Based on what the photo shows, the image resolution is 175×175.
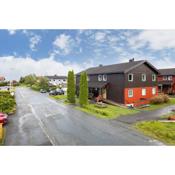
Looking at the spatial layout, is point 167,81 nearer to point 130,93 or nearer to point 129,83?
point 130,93

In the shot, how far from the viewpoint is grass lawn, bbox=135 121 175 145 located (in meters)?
12.0

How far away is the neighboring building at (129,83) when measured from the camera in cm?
2545

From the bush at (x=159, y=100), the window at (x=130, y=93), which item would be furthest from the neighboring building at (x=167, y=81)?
the window at (x=130, y=93)

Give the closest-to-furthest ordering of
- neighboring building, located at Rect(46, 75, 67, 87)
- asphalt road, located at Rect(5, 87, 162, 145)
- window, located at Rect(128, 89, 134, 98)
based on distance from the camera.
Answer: asphalt road, located at Rect(5, 87, 162, 145) → window, located at Rect(128, 89, 134, 98) → neighboring building, located at Rect(46, 75, 67, 87)

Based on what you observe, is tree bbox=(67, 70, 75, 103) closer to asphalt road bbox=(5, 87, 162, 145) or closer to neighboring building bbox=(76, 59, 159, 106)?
neighboring building bbox=(76, 59, 159, 106)

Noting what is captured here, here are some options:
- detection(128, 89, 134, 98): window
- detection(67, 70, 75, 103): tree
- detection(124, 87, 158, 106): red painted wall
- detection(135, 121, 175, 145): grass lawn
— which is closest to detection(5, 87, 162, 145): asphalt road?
detection(135, 121, 175, 145): grass lawn

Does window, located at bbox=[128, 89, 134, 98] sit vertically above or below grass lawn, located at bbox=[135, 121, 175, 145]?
above

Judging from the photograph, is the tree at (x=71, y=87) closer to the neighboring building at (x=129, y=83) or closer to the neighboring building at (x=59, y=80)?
the neighboring building at (x=129, y=83)

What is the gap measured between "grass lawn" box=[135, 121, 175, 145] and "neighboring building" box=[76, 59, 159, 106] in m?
10.9

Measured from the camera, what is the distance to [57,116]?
18312 mm

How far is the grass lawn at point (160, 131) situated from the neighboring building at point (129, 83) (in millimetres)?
10859
